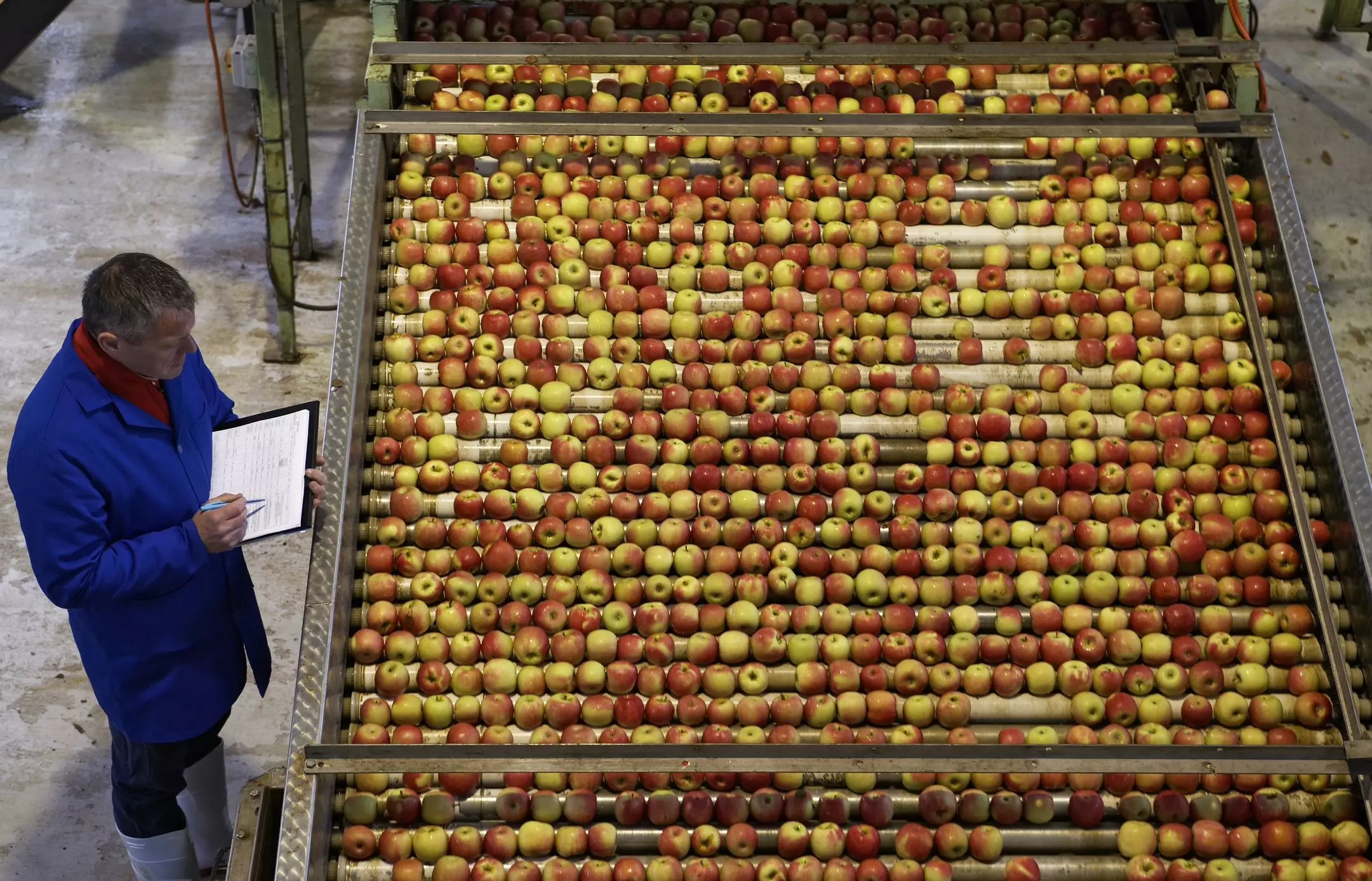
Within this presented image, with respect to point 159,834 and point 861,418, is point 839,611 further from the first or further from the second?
point 159,834

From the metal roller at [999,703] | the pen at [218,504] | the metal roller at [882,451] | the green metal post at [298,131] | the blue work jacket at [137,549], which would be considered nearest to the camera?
the blue work jacket at [137,549]

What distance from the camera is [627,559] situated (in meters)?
3.34

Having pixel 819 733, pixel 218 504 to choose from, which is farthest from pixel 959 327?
pixel 218 504

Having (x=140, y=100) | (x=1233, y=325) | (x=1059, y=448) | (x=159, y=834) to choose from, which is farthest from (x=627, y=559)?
(x=140, y=100)

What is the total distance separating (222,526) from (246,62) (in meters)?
3.70

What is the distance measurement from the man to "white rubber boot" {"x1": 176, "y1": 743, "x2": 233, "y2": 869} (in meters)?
0.04

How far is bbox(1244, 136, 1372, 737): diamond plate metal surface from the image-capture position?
3.31 m

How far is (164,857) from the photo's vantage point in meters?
3.62

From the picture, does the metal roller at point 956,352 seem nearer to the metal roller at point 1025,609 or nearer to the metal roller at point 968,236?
the metal roller at point 968,236

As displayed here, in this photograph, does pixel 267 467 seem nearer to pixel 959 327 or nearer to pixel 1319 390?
pixel 959 327

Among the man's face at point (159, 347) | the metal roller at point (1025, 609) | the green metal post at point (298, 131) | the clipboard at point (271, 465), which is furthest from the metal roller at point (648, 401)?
the green metal post at point (298, 131)

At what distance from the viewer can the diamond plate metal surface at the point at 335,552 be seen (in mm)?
2924

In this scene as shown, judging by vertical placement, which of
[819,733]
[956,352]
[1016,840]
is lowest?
[1016,840]

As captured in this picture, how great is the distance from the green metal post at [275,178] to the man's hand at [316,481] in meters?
2.95
